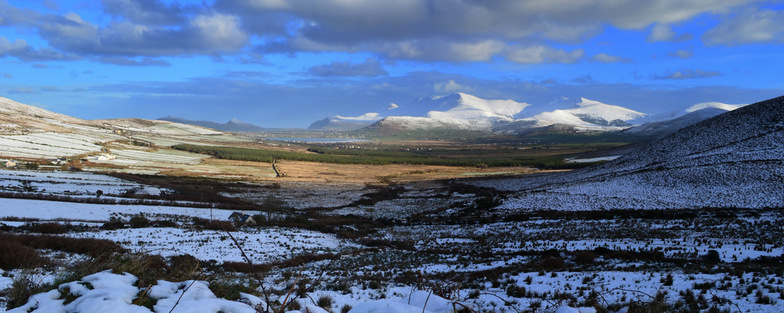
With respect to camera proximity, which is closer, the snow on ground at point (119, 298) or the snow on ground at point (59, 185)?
the snow on ground at point (119, 298)

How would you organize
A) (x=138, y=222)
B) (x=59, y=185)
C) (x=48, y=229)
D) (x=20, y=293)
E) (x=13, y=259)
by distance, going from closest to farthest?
(x=20, y=293) < (x=13, y=259) < (x=48, y=229) < (x=138, y=222) < (x=59, y=185)

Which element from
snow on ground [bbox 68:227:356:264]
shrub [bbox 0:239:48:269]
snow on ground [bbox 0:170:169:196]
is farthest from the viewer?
Answer: snow on ground [bbox 0:170:169:196]

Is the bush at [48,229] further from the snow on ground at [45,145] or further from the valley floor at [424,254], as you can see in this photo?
the snow on ground at [45,145]

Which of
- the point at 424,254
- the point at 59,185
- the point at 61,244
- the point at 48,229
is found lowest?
the point at 424,254

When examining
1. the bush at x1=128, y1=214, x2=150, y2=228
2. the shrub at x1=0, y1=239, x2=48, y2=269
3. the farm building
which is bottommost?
the farm building

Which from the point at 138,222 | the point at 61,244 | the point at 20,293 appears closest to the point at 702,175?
the point at 138,222

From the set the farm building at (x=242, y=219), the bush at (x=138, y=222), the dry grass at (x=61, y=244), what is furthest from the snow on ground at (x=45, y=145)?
the dry grass at (x=61, y=244)

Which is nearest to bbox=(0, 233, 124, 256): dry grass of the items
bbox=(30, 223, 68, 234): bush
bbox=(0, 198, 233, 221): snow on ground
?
bbox=(30, 223, 68, 234): bush

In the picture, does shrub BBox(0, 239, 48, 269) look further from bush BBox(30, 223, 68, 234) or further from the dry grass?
bush BBox(30, 223, 68, 234)

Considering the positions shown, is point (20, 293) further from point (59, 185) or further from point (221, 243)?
point (59, 185)

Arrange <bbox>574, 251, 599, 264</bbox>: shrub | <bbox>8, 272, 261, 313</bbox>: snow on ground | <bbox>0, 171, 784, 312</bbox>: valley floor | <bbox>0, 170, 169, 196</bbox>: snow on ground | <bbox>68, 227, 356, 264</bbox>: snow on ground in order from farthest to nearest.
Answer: <bbox>0, 170, 169, 196</bbox>: snow on ground, <bbox>68, 227, 356, 264</bbox>: snow on ground, <bbox>574, 251, 599, 264</bbox>: shrub, <bbox>0, 171, 784, 312</bbox>: valley floor, <bbox>8, 272, 261, 313</bbox>: snow on ground

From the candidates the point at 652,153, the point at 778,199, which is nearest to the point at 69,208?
the point at 778,199

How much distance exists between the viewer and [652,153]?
70938mm

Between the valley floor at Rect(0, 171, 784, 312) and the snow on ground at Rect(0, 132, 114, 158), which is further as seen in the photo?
the snow on ground at Rect(0, 132, 114, 158)
